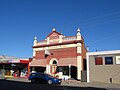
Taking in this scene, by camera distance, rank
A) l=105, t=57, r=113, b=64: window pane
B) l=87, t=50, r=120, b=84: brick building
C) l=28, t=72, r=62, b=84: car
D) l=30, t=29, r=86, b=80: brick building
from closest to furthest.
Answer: l=28, t=72, r=62, b=84: car
l=87, t=50, r=120, b=84: brick building
l=105, t=57, r=113, b=64: window pane
l=30, t=29, r=86, b=80: brick building

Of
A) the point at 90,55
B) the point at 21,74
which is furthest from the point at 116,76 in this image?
the point at 21,74

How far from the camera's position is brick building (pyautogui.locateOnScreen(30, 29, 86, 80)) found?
3997 centimetres

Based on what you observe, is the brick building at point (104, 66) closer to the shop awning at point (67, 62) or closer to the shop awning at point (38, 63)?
the shop awning at point (67, 62)

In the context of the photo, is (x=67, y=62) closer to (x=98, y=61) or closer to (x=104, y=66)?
(x=98, y=61)

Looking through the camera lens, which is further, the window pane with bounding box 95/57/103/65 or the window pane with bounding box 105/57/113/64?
the window pane with bounding box 95/57/103/65

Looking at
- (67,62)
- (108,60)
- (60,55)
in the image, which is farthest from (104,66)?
(60,55)

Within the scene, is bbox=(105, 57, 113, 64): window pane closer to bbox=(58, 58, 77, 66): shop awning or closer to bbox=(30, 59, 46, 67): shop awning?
bbox=(58, 58, 77, 66): shop awning

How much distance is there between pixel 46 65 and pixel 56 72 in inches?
98.6

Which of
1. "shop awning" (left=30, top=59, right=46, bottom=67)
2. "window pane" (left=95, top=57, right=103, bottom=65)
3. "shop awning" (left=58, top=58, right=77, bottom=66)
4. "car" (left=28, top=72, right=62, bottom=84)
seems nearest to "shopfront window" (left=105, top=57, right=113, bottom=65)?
"window pane" (left=95, top=57, right=103, bottom=65)

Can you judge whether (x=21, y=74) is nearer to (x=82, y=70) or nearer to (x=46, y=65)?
(x=46, y=65)

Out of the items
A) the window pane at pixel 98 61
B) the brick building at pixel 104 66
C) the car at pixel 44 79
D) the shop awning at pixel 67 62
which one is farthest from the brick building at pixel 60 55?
the car at pixel 44 79

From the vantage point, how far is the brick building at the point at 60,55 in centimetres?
3997

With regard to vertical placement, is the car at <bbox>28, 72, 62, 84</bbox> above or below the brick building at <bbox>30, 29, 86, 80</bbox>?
below

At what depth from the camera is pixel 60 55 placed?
140ft
